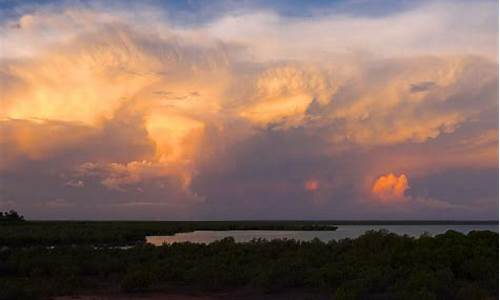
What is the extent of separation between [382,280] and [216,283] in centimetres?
565

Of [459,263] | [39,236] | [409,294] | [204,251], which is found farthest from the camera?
[39,236]

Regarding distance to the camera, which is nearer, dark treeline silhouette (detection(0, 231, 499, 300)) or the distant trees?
dark treeline silhouette (detection(0, 231, 499, 300))

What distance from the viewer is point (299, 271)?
2198 cm

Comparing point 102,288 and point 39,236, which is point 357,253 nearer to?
point 102,288

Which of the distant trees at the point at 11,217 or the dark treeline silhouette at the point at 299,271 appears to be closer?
the dark treeline silhouette at the point at 299,271

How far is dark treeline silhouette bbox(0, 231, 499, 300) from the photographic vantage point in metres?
19.1

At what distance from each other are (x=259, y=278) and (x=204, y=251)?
491 inches

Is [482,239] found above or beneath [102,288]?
above

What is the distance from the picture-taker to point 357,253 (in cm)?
2962

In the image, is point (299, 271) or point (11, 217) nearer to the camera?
point (299, 271)

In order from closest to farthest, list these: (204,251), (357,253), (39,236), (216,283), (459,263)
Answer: (216,283)
(459,263)
(357,253)
(204,251)
(39,236)

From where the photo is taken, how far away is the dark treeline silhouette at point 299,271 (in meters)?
19.1

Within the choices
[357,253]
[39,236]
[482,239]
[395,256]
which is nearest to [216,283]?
[395,256]

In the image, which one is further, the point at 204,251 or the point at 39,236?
the point at 39,236
